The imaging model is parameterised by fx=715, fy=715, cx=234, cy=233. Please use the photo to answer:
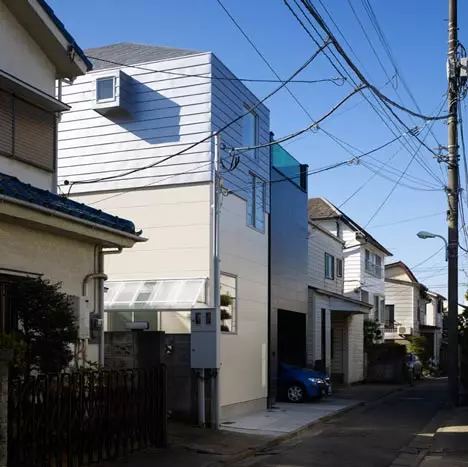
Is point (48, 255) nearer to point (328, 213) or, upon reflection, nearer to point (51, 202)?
point (51, 202)

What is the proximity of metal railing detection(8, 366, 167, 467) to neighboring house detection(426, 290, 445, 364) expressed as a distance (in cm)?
4299

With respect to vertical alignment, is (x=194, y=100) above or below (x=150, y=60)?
below

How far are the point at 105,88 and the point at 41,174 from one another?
555 centimetres

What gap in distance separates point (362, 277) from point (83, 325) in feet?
86.1

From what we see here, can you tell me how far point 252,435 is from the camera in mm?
14164

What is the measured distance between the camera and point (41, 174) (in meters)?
11.8

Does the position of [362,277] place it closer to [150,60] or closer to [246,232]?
[246,232]

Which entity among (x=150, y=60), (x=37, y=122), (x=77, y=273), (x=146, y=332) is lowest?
(x=146, y=332)

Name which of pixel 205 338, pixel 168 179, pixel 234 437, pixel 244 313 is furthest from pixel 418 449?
pixel 168 179

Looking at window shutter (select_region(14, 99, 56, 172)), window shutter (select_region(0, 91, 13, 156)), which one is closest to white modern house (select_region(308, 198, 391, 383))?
window shutter (select_region(14, 99, 56, 172))

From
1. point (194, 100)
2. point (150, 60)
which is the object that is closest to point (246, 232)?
point (194, 100)

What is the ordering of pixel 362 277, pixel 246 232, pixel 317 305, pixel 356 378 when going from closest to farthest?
pixel 246 232 < pixel 317 305 < pixel 356 378 < pixel 362 277

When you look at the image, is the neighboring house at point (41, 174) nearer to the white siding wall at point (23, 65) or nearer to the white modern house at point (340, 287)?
the white siding wall at point (23, 65)

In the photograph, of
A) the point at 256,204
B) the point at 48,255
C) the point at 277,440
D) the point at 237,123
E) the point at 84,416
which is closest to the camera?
the point at 84,416
